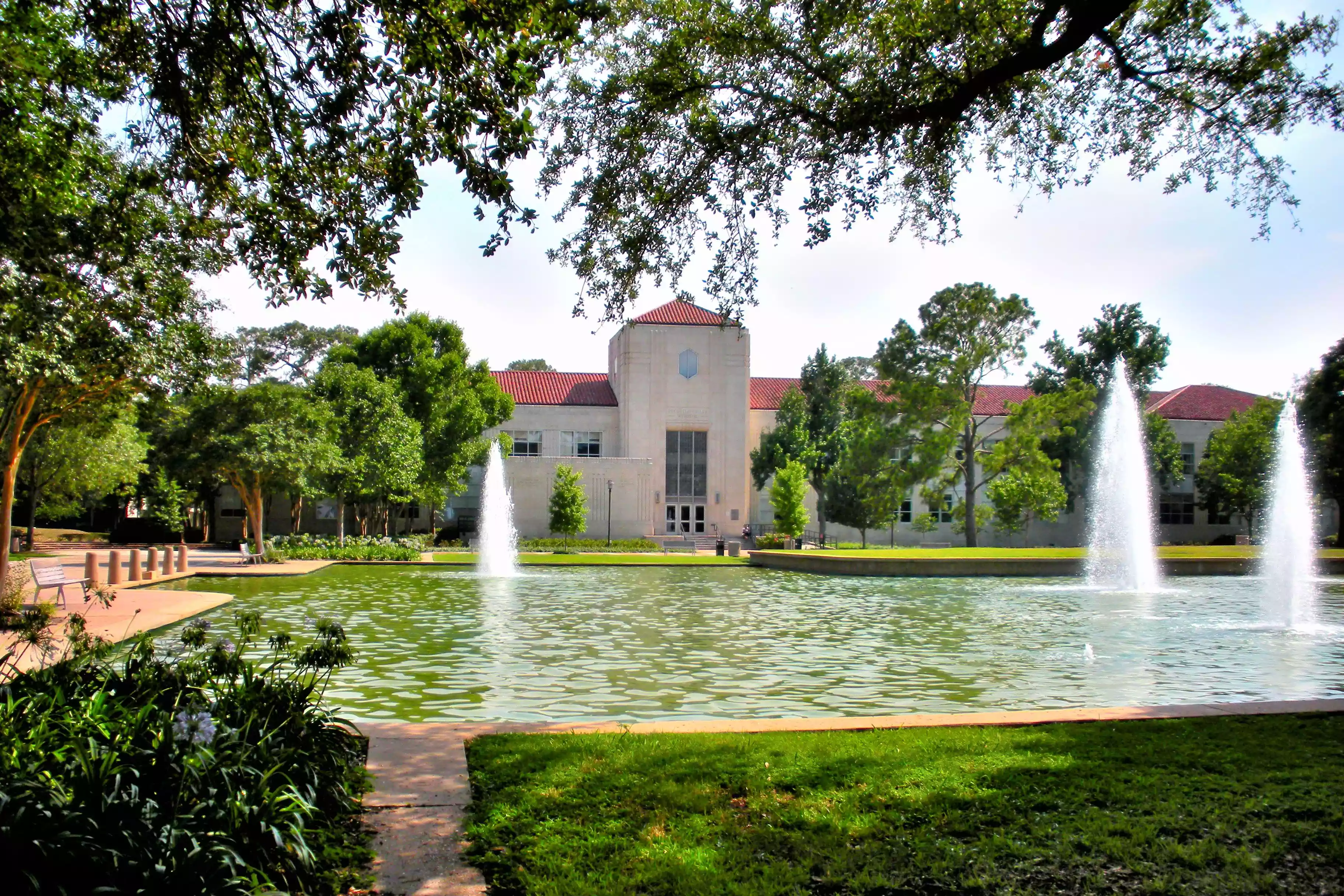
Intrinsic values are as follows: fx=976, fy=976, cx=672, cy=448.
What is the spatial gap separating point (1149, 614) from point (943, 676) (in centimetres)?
869

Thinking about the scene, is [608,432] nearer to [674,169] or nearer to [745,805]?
[674,169]

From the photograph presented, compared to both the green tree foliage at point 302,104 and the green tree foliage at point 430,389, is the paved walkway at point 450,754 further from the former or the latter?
the green tree foliage at point 430,389

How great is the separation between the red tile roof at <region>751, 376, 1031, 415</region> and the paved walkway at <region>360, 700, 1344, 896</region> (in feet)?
168

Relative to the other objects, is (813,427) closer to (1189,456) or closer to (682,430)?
(682,430)

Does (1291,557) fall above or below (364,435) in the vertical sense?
below

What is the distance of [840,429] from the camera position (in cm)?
5300

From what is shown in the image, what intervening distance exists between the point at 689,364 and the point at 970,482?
2016 cm

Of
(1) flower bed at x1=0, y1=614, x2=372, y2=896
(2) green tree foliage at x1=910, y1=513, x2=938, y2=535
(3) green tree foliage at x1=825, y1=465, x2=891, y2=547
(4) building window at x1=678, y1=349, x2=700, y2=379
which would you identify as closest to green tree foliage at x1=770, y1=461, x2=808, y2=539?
(3) green tree foliage at x1=825, y1=465, x2=891, y2=547

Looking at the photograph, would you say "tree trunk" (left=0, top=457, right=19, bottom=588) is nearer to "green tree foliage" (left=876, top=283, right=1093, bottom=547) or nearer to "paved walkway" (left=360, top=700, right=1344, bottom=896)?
"paved walkway" (left=360, top=700, right=1344, bottom=896)

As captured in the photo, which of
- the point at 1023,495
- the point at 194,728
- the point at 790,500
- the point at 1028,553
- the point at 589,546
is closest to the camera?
the point at 194,728

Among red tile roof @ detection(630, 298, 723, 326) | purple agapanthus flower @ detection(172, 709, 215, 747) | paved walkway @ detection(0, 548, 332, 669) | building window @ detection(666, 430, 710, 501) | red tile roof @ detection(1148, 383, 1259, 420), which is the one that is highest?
red tile roof @ detection(630, 298, 723, 326)

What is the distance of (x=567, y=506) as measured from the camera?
157 ft

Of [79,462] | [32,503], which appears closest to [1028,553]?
[79,462]

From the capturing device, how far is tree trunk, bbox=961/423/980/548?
136ft
